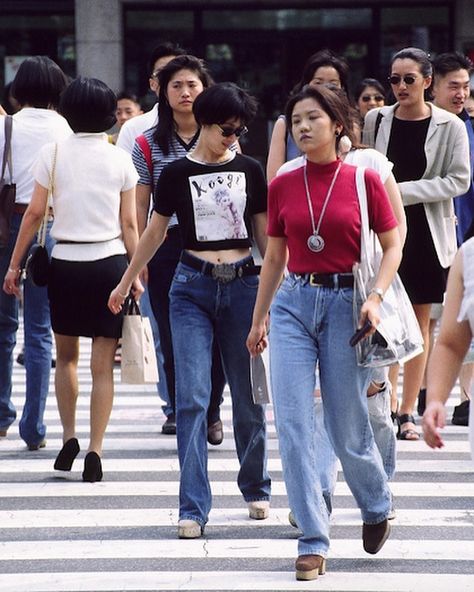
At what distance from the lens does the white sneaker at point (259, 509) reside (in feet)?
23.6

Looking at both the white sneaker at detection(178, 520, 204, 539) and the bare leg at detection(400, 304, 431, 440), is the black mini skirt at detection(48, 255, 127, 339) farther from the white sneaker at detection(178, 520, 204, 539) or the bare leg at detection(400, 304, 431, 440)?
the bare leg at detection(400, 304, 431, 440)

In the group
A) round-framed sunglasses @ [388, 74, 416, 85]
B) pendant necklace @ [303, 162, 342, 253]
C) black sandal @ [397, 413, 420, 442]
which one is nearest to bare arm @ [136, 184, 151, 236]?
round-framed sunglasses @ [388, 74, 416, 85]

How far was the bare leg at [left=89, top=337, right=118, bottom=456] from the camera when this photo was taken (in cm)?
806

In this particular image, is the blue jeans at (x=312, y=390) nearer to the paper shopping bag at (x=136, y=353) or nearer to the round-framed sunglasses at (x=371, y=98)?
the paper shopping bag at (x=136, y=353)

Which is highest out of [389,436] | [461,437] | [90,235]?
[90,235]

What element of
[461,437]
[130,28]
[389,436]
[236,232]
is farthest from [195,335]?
[130,28]

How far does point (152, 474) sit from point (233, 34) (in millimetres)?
15675

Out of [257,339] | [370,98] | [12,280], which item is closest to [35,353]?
[12,280]

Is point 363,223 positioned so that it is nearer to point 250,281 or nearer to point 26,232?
point 250,281

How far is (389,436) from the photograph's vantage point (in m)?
6.77

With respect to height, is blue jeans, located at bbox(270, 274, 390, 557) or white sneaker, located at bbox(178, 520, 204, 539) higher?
blue jeans, located at bbox(270, 274, 390, 557)

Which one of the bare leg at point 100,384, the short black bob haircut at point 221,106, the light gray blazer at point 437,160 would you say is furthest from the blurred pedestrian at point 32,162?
the short black bob haircut at point 221,106

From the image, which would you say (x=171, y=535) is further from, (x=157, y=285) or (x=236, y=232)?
(x=157, y=285)

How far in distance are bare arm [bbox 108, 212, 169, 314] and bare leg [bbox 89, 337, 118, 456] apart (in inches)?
31.5
